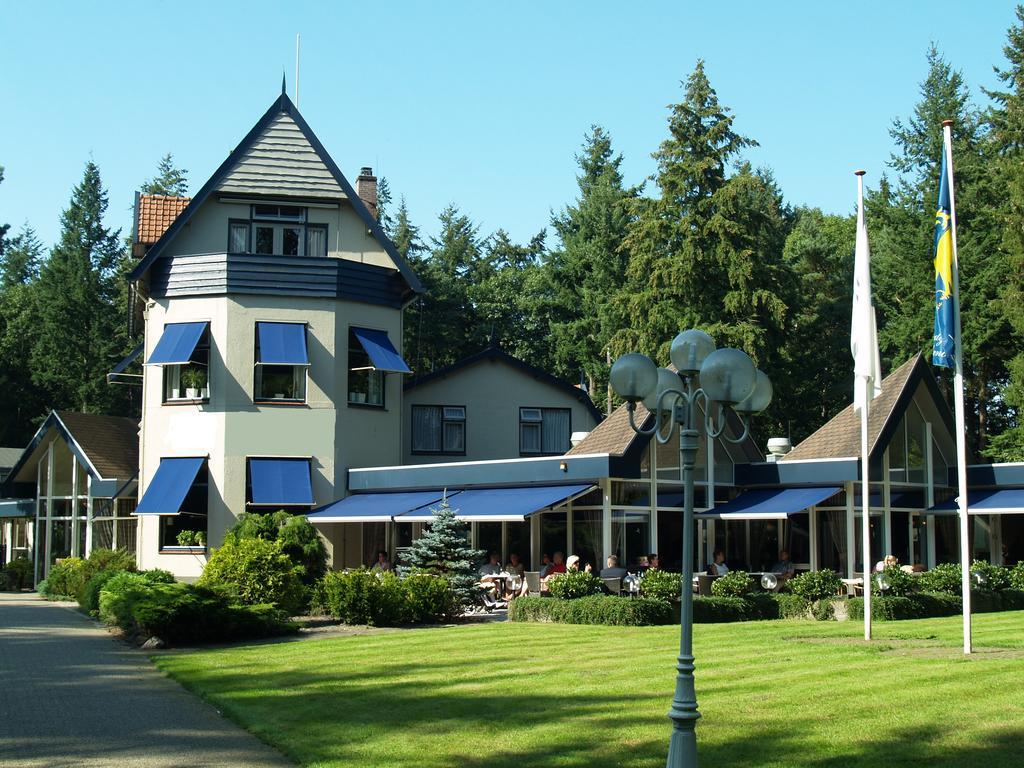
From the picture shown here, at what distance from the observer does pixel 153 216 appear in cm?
3409

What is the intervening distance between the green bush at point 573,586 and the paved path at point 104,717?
24.8 ft

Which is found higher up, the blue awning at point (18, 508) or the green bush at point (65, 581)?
the blue awning at point (18, 508)

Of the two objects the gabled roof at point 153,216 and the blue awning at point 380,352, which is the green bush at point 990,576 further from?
the gabled roof at point 153,216

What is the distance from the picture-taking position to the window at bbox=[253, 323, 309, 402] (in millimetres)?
30203

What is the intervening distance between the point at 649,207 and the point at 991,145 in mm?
14360

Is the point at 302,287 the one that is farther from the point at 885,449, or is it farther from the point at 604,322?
the point at 604,322

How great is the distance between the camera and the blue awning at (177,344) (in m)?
30.0

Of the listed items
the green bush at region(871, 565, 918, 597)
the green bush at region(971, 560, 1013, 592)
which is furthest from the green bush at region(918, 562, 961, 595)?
the green bush at region(971, 560, 1013, 592)

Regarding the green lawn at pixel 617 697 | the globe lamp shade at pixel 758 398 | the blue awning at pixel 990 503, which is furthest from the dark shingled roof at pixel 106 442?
the globe lamp shade at pixel 758 398

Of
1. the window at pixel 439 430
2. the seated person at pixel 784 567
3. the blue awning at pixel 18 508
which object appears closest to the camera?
the seated person at pixel 784 567

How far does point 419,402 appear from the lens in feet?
116

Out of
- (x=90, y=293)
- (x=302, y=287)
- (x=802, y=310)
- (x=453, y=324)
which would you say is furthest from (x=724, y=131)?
(x=90, y=293)

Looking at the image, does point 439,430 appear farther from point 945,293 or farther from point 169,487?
point 945,293

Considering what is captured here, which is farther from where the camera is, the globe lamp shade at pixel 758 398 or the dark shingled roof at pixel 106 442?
the dark shingled roof at pixel 106 442
